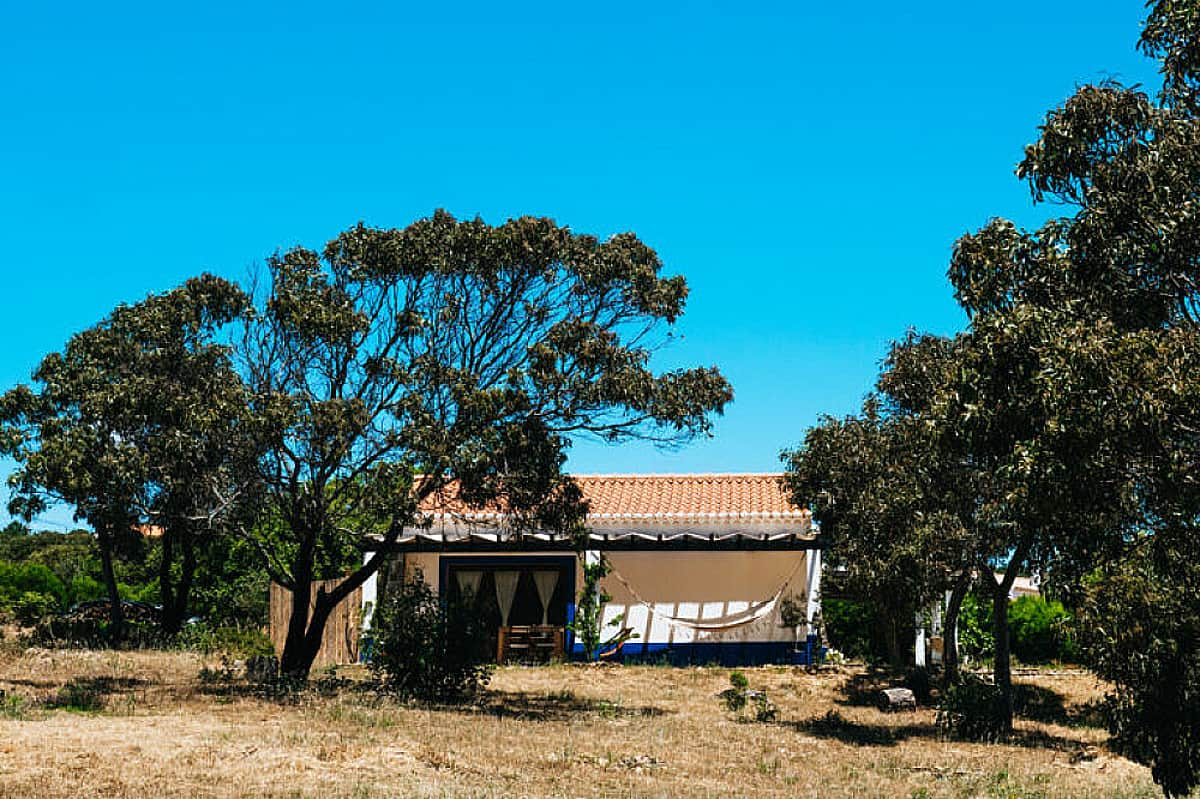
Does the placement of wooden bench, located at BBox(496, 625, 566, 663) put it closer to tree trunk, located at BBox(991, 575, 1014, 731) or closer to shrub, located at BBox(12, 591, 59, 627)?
tree trunk, located at BBox(991, 575, 1014, 731)

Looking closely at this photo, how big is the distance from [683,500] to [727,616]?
3.33 m

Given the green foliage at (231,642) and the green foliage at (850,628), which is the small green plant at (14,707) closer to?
the green foliage at (231,642)

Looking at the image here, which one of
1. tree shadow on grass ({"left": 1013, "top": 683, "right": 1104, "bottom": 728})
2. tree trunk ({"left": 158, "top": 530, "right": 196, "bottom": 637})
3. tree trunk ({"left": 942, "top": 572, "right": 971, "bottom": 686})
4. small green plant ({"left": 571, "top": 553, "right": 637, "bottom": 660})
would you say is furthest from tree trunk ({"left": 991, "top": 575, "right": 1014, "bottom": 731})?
tree trunk ({"left": 158, "top": 530, "right": 196, "bottom": 637})

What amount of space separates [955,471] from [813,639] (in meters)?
8.84

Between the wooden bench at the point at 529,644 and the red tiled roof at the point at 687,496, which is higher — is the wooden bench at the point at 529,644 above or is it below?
below

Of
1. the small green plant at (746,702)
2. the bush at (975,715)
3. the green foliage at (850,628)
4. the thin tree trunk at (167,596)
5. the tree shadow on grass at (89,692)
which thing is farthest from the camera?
the thin tree trunk at (167,596)

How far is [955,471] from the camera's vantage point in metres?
16.9

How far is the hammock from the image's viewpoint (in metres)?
25.8

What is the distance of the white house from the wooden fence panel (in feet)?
1.81

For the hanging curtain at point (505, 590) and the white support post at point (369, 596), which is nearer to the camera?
the white support post at point (369, 596)

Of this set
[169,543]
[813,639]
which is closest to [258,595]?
[169,543]

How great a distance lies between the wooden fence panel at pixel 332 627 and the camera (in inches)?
959

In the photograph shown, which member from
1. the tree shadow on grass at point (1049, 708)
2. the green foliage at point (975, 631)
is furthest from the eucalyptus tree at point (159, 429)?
the green foliage at point (975, 631)

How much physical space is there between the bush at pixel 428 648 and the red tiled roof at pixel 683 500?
17.9ft
